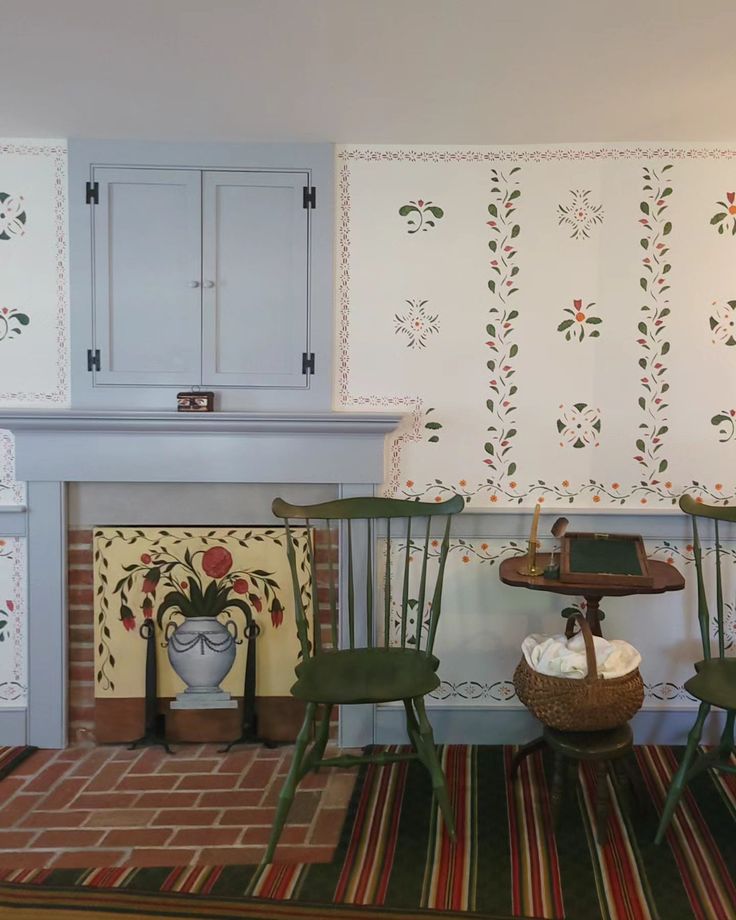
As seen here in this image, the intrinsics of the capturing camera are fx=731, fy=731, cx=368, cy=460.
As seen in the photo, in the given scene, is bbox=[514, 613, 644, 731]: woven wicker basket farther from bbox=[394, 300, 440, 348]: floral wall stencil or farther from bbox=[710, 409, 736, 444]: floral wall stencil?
bbox=[394, 300, 440, 348]: floral wall stencil

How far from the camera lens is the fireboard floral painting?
271 centimetres

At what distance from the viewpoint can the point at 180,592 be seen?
2.72 meters

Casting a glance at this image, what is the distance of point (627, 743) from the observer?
2.15 meters

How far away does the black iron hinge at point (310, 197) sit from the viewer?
8.55 ft

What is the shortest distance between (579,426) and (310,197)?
1.27 meters

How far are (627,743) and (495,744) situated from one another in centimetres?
68

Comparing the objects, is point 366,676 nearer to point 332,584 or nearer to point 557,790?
point 332,584

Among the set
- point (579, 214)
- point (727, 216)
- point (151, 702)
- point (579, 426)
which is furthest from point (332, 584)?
point (727, 216)

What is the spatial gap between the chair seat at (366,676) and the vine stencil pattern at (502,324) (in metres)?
0.77

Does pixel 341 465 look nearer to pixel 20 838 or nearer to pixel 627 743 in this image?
pixel 627 743

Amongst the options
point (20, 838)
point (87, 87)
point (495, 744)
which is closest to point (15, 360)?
point (87, 87)

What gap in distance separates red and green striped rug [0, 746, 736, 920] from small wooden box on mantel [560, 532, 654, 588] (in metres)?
0.69

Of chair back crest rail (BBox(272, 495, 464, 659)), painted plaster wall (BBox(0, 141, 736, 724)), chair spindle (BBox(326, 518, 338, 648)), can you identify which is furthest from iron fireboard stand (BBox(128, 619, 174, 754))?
chair spindle (BBox(326, 518, 338, 648))

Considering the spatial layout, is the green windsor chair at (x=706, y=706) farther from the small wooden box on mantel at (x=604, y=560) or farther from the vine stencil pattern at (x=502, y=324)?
the vine stencil pattern at (x=502, y=324)
